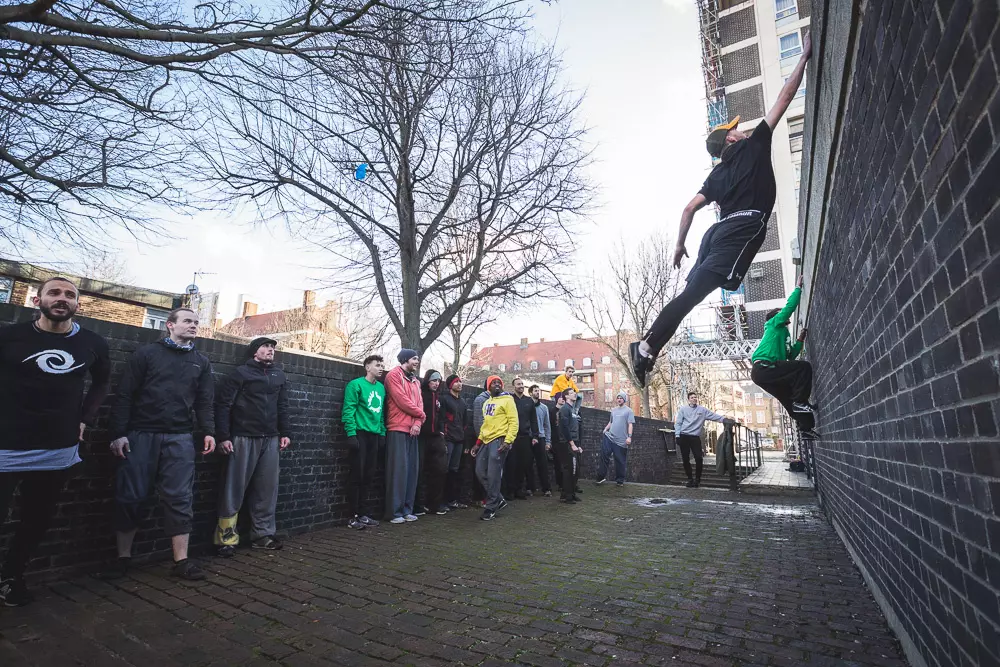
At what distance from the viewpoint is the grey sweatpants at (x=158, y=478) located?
12.7 ft

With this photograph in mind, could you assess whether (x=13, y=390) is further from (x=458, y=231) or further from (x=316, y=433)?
(x=458, y=231)

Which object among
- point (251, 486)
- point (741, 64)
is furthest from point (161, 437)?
point (741, 64)

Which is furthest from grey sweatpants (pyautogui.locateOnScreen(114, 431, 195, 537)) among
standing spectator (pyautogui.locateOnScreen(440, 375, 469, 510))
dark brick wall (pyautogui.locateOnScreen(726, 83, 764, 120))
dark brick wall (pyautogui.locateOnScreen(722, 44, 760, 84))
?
dark brick wall (pyautogui.locateOnScreen(722, 44, 760, 84))

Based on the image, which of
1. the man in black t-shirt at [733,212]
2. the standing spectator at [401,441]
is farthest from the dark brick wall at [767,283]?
the man in black t-shirt at [733,212]

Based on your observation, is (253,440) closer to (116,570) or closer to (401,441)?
(116,570)

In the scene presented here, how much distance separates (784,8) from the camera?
29562 millimetres

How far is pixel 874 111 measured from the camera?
2.05m

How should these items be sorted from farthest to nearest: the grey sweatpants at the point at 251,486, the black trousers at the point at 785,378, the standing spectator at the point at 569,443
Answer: the standing spectator at the point at 569,443
the black trousers at the point at 785,378
the grey sweatpants at the point at 251,486

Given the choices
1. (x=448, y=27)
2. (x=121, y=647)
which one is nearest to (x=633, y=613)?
(x=121, y=647)

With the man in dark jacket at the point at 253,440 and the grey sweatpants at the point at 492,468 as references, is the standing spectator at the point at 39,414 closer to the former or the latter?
the man in dark jacket at the point at 253,440

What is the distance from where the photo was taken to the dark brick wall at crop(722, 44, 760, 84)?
30.1m

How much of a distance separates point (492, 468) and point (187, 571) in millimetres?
4103

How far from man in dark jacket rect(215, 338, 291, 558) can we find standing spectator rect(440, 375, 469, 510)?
2691mm

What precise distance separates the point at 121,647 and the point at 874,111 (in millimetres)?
4484
